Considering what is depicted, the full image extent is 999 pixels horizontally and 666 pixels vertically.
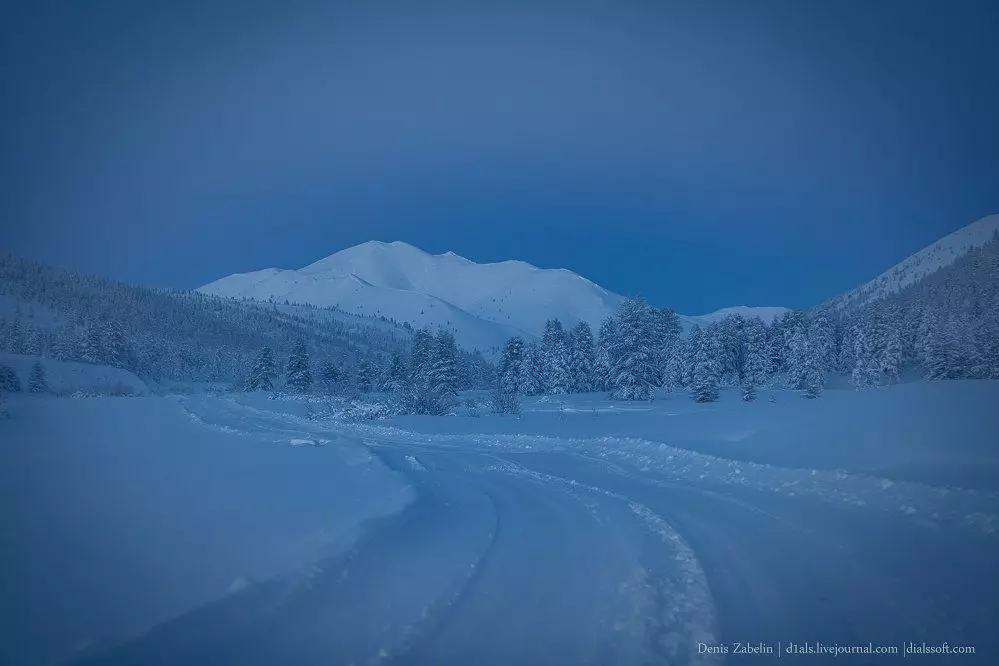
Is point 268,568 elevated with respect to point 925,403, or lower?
lower

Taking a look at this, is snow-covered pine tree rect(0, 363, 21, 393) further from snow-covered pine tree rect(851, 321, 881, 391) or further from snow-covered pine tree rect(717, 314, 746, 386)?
snow-covered pine tree rect(851, 321, 881, 391)

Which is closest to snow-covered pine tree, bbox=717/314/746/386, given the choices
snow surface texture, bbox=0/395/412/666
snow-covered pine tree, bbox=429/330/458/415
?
snow-covered pine tree, bbox=429/330/458/415

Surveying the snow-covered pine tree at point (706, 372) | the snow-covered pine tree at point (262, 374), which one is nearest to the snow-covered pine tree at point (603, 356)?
the snow-covered pine tree at point (706, 372)

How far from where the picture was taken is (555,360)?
6384 centimetres

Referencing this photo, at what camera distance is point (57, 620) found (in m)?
4.88

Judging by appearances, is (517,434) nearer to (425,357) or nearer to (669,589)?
(669,589)

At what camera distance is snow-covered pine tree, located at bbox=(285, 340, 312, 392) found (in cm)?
6831

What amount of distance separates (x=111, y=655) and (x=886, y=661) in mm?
7233

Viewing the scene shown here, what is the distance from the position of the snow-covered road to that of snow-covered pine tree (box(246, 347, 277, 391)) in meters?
70.7

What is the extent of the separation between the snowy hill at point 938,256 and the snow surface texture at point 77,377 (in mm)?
61850

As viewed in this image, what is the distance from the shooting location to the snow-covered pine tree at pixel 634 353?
163 feet

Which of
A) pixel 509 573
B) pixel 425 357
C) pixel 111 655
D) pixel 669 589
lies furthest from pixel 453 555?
pixel 425 357

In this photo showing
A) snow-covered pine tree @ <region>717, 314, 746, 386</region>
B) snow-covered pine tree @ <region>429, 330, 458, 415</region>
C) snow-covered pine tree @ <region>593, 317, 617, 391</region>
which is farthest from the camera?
snow-covered pine tree @ <region>717, 314, 746, 386</region>

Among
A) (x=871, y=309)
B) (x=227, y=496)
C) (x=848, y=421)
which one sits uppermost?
(x=871, y=309)
